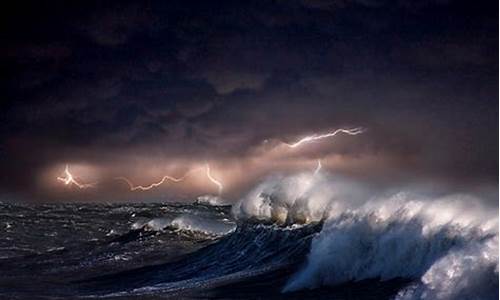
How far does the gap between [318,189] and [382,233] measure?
1059 centimetres

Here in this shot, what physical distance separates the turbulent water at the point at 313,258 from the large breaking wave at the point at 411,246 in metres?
0.03

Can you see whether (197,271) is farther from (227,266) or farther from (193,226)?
(193,226)

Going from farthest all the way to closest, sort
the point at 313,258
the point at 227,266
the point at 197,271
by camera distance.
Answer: the point at 197,271 < the point at 227,266 < the point at 313,258

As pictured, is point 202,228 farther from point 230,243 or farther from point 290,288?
point 290,288

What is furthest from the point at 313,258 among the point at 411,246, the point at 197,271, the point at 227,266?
the point at 197,271

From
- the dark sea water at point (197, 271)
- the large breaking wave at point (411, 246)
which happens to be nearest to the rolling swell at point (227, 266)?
the dark sea water at point (197, 271)

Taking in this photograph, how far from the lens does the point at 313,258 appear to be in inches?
754

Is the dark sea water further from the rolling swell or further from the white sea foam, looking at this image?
the white sea foam

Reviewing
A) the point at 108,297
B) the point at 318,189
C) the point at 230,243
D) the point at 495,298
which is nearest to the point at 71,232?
the point at 230,243

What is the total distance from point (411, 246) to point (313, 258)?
3969mm

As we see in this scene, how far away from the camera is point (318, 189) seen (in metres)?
28.5

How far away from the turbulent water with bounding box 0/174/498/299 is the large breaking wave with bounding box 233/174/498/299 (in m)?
0.03

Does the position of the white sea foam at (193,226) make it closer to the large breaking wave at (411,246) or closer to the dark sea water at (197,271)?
→ the dark sea water at (197,271)

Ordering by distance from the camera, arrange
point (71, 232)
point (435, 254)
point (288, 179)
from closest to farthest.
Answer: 1. point (435, 254)
2. point (288, 179)
3. point (71, 232)
